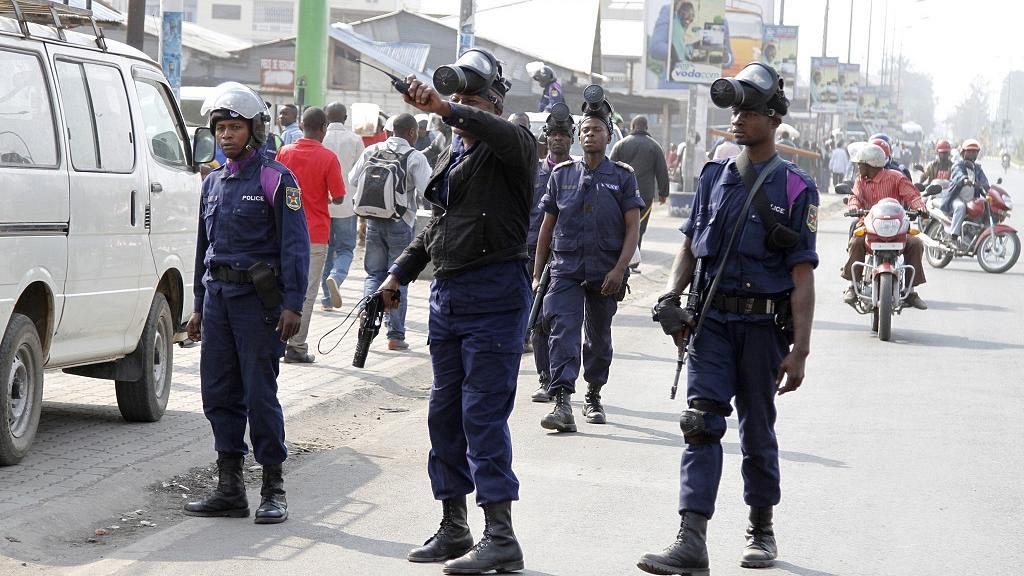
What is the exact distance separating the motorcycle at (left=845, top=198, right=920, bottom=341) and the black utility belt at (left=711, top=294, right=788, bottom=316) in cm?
828

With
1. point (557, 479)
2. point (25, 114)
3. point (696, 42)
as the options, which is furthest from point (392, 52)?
point (557, 479)

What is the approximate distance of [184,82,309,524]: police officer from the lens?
244 inches

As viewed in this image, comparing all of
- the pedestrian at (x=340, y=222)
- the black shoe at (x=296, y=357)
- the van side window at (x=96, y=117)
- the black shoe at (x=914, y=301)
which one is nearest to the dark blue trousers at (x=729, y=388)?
the van side window at (x=96, y=117)

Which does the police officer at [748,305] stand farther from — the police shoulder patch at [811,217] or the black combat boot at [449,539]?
the black combat boot at [449,539]

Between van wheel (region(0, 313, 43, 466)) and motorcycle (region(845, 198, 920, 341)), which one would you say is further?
motorcycle (region(845, 198, 920, 341))

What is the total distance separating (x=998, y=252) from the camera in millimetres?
21672

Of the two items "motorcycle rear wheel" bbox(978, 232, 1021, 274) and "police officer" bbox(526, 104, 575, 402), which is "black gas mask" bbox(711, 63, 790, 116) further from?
"motorcycle rear wheel" bbox(978, 232, 1021, 274)

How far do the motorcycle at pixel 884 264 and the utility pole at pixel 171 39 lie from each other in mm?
6456

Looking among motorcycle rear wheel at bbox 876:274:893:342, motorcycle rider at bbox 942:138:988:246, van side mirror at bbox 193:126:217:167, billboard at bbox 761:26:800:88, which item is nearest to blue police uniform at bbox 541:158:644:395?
van side mirror at bbox 193:126:217:167

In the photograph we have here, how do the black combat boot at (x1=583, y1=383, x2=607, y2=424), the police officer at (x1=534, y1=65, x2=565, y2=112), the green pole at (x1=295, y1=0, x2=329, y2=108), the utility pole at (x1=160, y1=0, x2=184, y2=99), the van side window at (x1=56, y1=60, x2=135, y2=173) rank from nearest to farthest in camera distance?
the van side window at (x1=56, y1=60, x2=135, y2=173)
the black combat boot at (x1=583, y1=383, x2=607, y2=424)
the utility pole at (x1=160, y1=0, x2=184, y2=99)
the police officer at (x1=534, y1=65, x2=565, y2=112)
the green pole at (x1=295, y1=0, x2=329, y2=108)

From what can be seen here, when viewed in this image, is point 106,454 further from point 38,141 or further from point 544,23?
point 544,23

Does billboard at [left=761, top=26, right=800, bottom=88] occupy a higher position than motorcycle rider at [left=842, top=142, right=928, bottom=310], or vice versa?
billboard at [left=761, top=26, right=800, bottom=88]

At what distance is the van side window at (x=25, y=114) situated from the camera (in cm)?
675

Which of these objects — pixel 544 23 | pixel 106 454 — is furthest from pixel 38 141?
pixel 544 23
